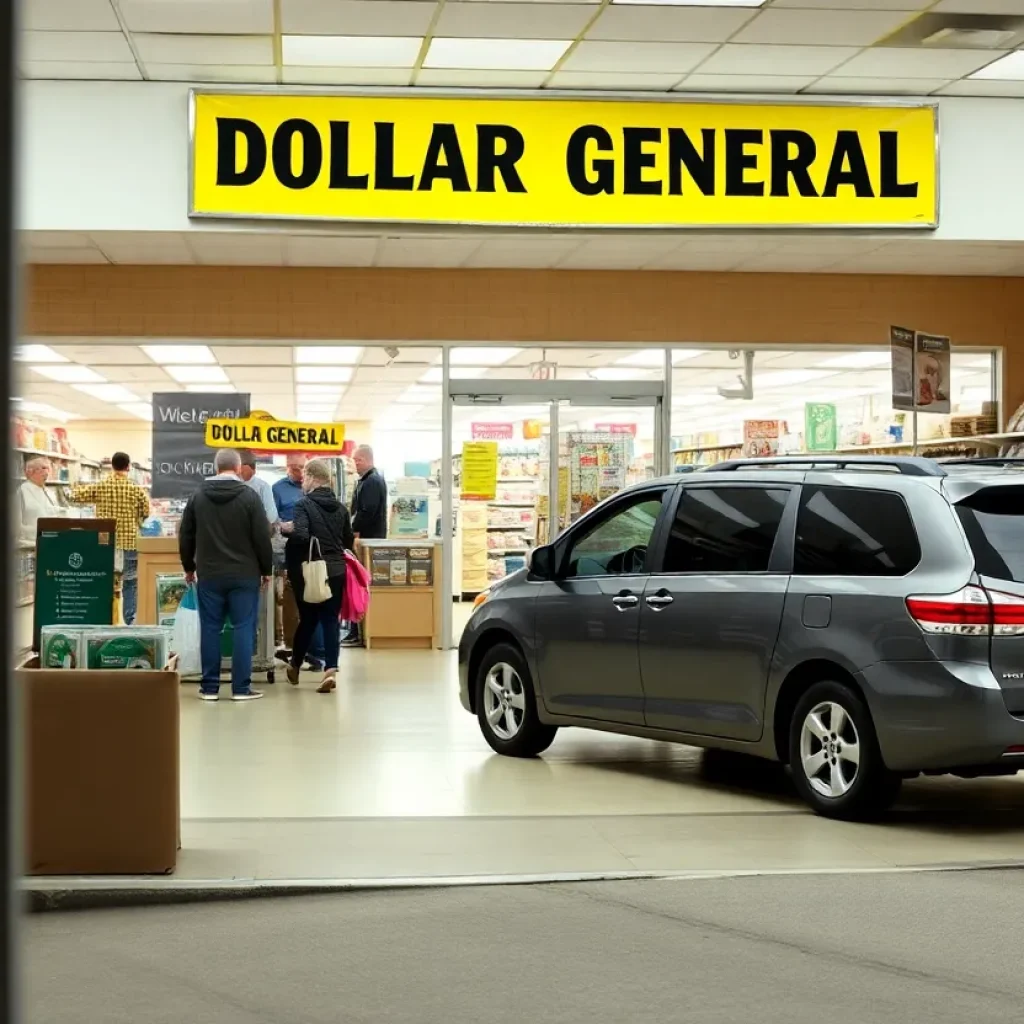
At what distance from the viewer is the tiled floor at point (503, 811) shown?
6035 mm

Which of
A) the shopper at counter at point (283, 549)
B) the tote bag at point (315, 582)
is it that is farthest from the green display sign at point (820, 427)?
the tote bag at point (315, 582)

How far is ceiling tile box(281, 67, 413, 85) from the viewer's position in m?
11.2

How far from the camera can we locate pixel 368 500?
15.1 metres

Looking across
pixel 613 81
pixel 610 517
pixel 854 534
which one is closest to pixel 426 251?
pixel 613 81

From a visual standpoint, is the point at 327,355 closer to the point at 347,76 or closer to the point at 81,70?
the point at 347,76

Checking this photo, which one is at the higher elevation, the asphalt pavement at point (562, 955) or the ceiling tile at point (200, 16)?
the ceiling tile at point (200, 16)

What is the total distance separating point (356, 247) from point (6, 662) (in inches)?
486

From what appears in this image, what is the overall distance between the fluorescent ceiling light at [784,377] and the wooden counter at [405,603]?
343 centimetres

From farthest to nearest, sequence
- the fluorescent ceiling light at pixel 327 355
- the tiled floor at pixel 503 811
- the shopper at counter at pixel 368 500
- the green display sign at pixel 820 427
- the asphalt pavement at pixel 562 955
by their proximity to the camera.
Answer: the green display sign at pixel 820 427, the shopper at counter at pixel 368 500, the fluorescent ceiling light at pixel 327 355, the tiled floor at pixel 503 811, the asphalt pavement at pixel 562 955

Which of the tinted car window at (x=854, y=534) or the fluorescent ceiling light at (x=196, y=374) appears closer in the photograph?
the tinted car window at (x=854, y=534)

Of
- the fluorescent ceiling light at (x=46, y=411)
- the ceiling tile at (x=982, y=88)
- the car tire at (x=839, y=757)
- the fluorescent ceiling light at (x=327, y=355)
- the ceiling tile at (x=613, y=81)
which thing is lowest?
the car tire at (x=839, y=757)

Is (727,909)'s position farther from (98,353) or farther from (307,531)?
(98,353)

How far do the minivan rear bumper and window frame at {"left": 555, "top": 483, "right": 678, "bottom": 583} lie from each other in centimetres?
166

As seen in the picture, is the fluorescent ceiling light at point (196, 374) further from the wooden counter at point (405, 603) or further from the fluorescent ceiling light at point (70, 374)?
the wooden counter at point (405, 603)
